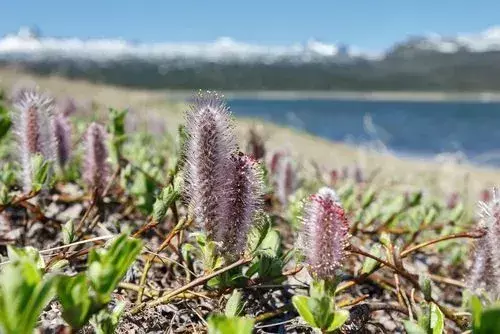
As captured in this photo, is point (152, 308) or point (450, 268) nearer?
point (152, 308)

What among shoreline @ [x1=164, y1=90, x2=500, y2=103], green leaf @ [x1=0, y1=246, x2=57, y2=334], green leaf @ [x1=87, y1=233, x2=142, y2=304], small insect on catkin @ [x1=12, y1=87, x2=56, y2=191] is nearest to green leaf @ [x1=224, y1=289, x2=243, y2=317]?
green leaf @ [x1=87, y1=233, x2=142, y2=304]

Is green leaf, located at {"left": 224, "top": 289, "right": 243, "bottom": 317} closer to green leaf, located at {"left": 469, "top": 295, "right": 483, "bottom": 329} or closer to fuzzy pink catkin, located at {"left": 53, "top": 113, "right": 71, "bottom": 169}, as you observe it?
green leaf, located at {"left": 469, "top": 295, "right": 483, "bottom": 329}

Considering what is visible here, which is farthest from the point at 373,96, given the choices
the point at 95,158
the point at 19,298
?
the point at 19,298

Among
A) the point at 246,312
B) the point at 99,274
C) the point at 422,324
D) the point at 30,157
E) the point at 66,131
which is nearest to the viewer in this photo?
the point at 99,274

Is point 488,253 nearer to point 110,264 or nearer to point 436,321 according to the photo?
point 436,321

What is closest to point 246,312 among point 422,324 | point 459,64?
point 422,324

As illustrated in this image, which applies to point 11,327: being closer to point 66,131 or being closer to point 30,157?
point 30,157
